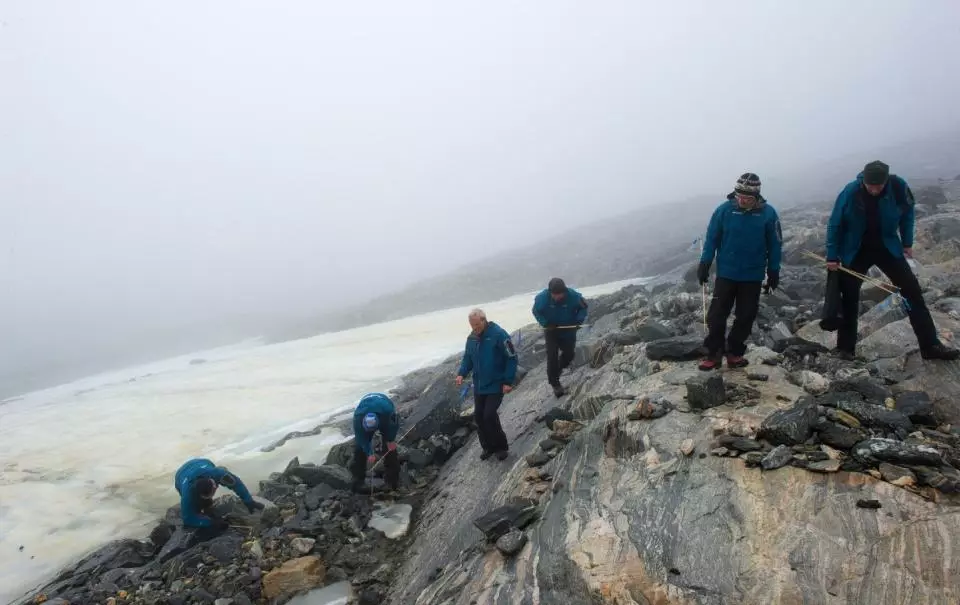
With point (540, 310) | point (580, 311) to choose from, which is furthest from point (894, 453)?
point (540, 310)

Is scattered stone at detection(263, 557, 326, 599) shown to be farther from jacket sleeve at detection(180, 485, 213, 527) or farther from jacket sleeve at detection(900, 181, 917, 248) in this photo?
jacket sleeve at detection(900, 181, 917, 248)

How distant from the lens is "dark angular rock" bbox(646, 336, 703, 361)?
8.38 meters

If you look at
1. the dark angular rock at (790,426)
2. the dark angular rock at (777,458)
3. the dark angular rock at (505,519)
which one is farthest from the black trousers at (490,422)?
the dark angular rock at (777,458)

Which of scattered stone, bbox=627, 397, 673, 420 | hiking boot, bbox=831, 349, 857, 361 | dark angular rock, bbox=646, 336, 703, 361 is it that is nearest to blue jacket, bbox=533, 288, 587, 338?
dark angular rock, bbox=646, 336, 703, 361

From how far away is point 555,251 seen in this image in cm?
7019

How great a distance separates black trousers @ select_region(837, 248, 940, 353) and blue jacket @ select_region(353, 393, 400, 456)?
7206mm

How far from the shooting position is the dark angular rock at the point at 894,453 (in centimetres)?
453

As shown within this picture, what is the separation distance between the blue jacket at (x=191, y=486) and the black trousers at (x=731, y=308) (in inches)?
322

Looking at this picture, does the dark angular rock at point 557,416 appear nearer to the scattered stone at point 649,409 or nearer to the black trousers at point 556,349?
the scattered stone at point 649,409

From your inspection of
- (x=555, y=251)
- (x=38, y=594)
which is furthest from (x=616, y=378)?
(x=555, y=251)

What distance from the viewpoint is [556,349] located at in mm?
10461

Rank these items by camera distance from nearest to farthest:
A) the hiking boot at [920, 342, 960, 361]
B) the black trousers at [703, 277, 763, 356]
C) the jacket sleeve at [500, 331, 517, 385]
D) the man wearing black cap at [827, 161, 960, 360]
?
the hiking boot at [920, 342, 960, 361] → the man wearing black cap at [827, 161, 960, 360] → the black trousers at [703, 277, 763, 356] → the jacket sleeve at [500, 331, 517, 385]

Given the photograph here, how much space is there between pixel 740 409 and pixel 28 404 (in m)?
46.4

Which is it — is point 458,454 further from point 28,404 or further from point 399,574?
point 28,404
